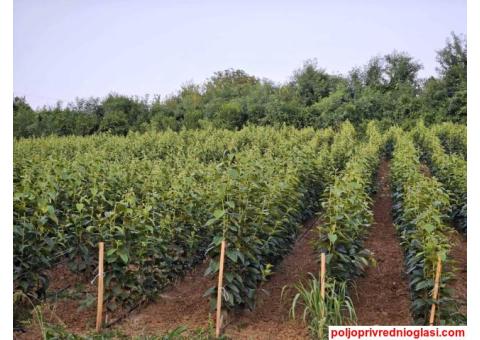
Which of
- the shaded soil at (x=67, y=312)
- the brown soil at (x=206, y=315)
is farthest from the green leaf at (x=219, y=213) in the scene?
the shaded soil at (x=67, y=312)

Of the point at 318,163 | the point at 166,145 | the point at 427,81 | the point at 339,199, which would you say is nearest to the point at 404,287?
the point at 339,199

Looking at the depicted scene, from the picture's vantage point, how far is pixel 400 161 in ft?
33.2

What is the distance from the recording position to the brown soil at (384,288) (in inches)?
228

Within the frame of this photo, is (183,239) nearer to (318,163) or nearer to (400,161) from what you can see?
(318,163)

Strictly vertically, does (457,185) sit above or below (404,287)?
above

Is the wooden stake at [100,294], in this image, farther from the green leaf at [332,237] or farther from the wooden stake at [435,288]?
the wooden stake at [435,288]

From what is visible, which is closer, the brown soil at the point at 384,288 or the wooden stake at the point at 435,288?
the wooden stake at the point at 435,288

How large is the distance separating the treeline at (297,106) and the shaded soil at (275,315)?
17.7 m

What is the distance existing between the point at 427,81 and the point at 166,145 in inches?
566

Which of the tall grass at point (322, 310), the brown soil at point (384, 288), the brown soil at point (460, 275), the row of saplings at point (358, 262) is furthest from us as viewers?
the brown soil at point (384, 288)

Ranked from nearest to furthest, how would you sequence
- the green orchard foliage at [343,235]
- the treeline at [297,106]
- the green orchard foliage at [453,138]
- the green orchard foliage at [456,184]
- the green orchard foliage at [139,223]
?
1. the green orchard foliage at [139,223]
2. the green orchard foliage at [343,235]
3. the green orchard foliage at [456,184]
4. the green orchard foliage at [453,138]
5. the treeline at [297,106]

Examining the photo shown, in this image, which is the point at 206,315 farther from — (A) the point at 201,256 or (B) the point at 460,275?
(B) the point at 460,275

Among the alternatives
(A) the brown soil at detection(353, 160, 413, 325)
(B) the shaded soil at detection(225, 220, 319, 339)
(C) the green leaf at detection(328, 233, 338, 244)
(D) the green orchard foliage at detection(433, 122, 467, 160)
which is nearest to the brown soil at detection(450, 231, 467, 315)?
(A) the brown soil at detection(353, 160, 413, 325)

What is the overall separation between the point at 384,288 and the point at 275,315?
168 cm
